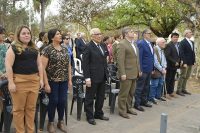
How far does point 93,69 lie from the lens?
762 cm

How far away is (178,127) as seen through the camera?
831 centimetres

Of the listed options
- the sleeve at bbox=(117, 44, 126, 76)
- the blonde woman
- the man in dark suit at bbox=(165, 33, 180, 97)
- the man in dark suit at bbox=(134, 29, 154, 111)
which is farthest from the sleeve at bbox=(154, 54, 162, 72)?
the blonde woman

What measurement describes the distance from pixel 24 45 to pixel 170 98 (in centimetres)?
643

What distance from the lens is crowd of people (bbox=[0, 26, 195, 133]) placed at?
5965 millimetres

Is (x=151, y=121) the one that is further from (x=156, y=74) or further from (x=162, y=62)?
(x=162, y=62)

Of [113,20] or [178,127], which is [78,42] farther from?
[113,20]

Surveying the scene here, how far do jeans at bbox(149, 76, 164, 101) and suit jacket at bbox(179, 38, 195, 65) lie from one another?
1388mm

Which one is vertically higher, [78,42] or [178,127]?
[78,42]

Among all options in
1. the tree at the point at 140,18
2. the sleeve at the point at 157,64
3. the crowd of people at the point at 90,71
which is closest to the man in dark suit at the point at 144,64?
the crowd of people at the point at 90,71

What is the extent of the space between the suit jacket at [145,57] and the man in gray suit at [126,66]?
2.42 feet

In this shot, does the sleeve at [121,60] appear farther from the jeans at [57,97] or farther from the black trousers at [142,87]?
the jeans at [57,97]

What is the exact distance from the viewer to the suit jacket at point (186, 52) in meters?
11.5

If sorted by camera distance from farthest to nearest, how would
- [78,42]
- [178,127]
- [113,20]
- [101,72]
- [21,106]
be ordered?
[113,20] → [78,42] → [178,127] → [101,72] → [21,106]

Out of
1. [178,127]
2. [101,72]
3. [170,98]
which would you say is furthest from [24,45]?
[170,98]
